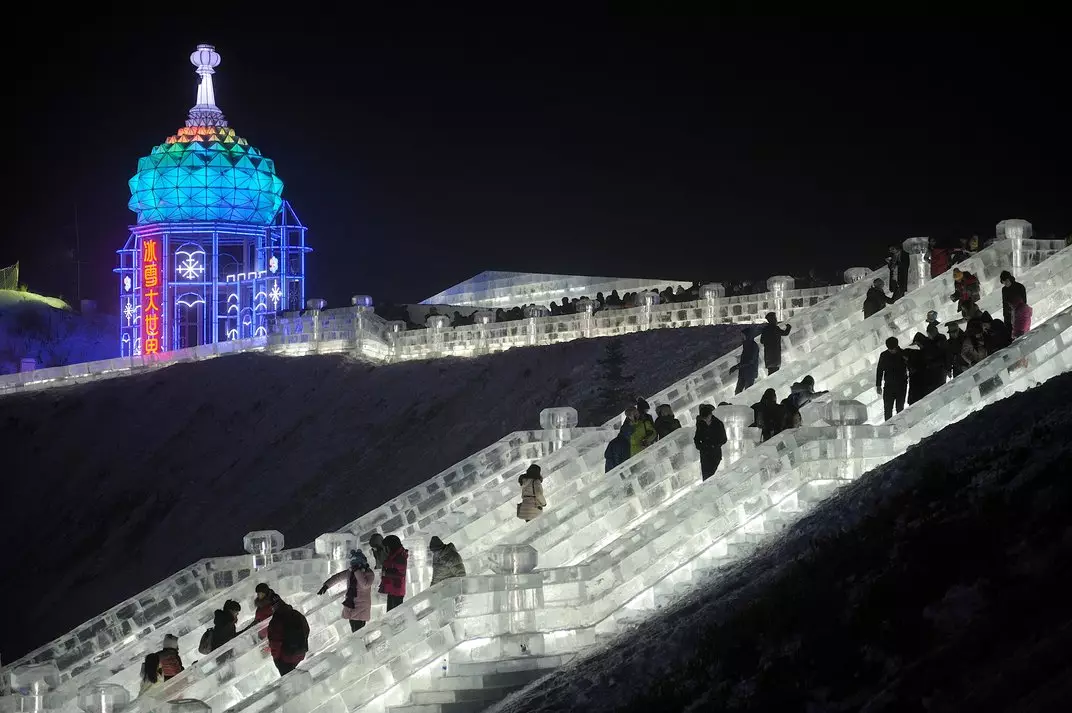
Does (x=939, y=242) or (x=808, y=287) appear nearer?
(x=939, y=242)

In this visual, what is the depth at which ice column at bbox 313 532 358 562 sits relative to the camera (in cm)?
2138

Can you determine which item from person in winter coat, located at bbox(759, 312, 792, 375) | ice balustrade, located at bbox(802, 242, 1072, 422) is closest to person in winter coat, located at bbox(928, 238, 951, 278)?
ice balustrade, located at bbox(802, 242, 1072, 422)

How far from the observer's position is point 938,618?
11.6m

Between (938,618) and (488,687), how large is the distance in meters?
6.03

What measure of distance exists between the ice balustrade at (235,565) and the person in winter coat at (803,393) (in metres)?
3.58

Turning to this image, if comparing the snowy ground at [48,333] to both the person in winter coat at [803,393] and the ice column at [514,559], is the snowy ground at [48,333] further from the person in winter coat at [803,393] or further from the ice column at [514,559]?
the ice column at [514,559]

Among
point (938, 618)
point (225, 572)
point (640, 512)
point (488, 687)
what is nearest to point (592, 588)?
point (488, 687)

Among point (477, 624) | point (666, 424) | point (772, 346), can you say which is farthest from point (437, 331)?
point (477, 624)

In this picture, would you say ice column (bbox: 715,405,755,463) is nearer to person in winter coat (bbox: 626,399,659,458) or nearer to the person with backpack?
person in winter coat (bbox: 626,399,659,458)

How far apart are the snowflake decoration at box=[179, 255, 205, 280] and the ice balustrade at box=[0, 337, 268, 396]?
24.6 ft

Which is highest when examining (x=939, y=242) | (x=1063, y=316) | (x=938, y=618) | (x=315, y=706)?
(x=939, y=242)

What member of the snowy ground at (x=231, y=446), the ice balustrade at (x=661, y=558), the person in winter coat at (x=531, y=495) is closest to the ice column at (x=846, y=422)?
the ice balustrade at (x=661, y=558)

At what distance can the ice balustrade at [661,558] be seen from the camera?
53.7ft

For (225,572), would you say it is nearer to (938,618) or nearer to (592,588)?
(592,588)
